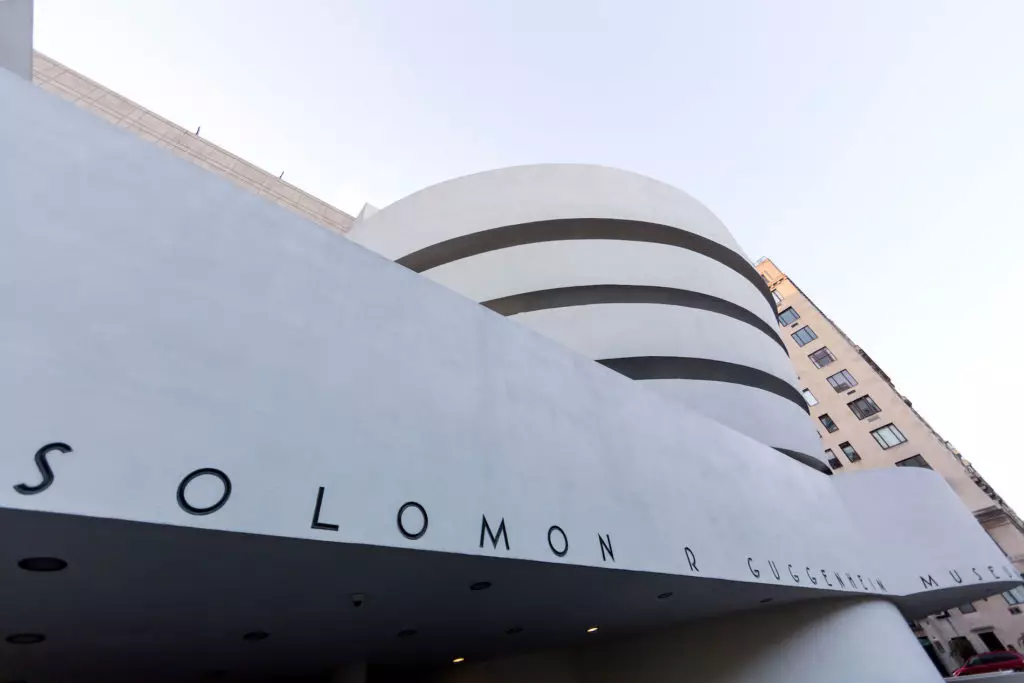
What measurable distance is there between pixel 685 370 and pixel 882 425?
26.3m

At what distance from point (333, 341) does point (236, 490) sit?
1275 millimetres

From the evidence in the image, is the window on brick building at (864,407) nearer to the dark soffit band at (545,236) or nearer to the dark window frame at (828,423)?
the dark window frame at (828,423)

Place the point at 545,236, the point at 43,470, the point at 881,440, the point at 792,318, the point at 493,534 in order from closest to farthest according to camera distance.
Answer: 1. the point at 43,470
2. the point at 493,534
3. the point at 545,236
4. the point at 881,440
5. the point at 792,318

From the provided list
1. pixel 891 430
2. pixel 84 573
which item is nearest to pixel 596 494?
pixel 84 573

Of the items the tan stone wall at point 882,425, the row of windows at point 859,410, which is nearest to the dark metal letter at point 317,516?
the tan stone wall at point 882,425

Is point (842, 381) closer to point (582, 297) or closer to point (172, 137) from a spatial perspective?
point (582, 297)

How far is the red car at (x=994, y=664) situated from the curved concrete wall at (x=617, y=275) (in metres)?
11.3

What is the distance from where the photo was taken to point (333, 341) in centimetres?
358

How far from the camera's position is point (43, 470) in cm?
219

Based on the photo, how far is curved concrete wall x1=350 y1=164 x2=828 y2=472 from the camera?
10523 millimetres

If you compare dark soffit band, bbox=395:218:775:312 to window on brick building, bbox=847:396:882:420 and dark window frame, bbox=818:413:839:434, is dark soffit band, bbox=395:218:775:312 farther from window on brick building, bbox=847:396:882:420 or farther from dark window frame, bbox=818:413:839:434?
dark window frame, bbox=818:413:839:434

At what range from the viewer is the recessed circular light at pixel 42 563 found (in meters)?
2.50

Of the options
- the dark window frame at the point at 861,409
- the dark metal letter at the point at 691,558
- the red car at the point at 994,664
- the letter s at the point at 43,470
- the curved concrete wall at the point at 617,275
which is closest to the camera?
the letter s at the point at 43,470

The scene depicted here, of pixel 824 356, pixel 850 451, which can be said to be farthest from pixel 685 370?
pixel 824 356
